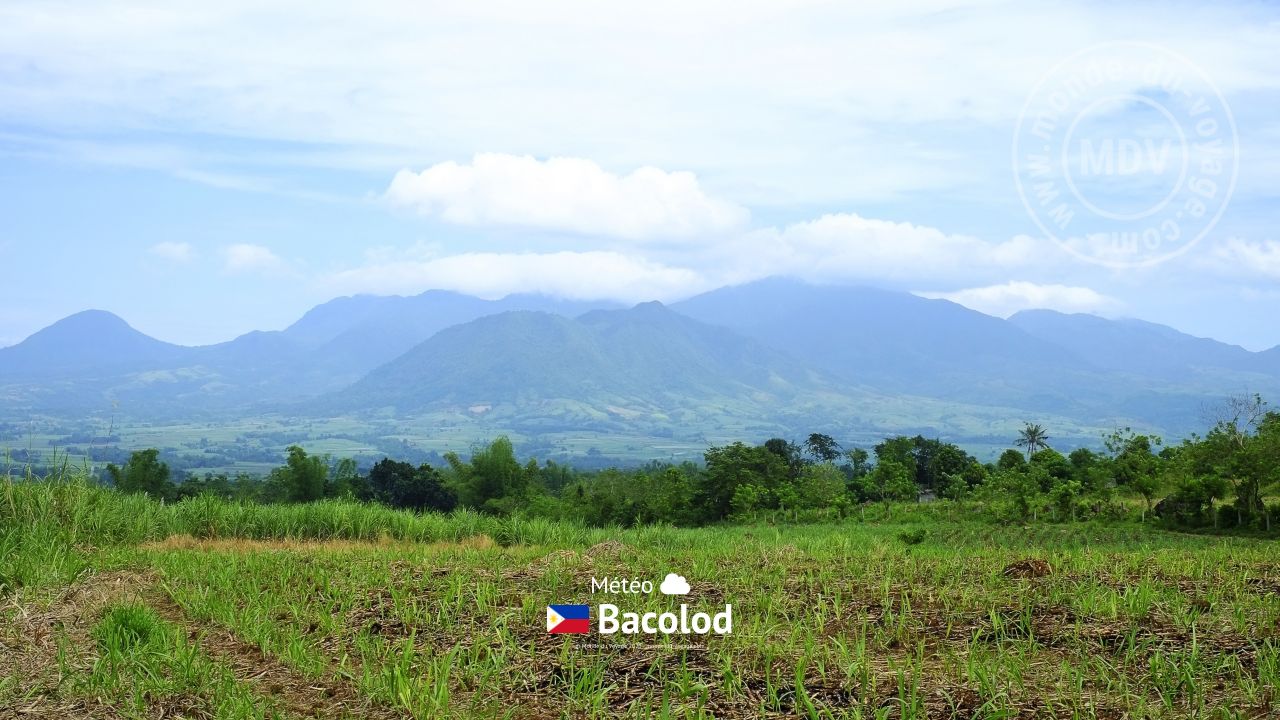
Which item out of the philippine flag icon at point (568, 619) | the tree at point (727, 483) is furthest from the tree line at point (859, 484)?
the philippine flag icon at point (568, 619)

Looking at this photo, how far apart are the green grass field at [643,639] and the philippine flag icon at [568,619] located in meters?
0.20

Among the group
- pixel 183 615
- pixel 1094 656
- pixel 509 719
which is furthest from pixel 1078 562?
pixel 183 615

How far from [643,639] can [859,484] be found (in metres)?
39.7

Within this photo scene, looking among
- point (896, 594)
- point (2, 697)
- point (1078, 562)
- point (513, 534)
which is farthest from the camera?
point (513, 534)

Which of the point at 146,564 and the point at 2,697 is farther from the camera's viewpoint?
the point at 146,564

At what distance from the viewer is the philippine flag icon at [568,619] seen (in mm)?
6438

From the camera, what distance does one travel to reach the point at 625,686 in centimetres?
531

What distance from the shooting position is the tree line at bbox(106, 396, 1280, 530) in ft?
96.3

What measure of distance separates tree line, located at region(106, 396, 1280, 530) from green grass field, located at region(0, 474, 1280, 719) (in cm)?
1335

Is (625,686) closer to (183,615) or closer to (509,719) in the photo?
(509,719)

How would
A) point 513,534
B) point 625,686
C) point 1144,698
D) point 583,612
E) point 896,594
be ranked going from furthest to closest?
1. point 513,534
2. point 896,594
3. point 583,612
4. point 625,686
5. point 1144,698

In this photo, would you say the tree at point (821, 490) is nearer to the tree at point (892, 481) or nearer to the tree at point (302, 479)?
the tree at point (892, 481)

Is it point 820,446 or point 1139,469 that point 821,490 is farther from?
point 820,446

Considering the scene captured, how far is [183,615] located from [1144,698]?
7.20 meters
